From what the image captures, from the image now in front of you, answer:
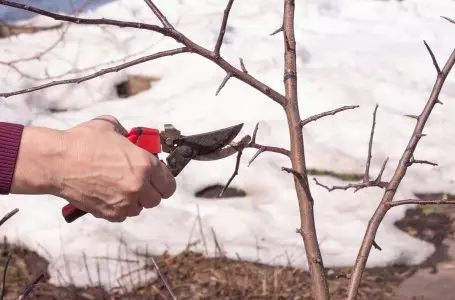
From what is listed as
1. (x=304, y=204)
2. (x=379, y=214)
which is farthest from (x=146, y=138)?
(x=379, y=214)

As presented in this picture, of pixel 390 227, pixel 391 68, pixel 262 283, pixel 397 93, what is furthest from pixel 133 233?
pixel 391 68

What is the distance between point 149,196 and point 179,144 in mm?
229

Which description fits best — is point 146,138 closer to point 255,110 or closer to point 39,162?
point 39,162

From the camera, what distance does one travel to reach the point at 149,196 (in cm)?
152

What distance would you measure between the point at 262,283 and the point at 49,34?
3.69 m

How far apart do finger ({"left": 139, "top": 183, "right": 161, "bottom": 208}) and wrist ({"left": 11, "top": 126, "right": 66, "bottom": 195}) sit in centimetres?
17

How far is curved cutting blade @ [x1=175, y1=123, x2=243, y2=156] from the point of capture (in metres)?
1.68

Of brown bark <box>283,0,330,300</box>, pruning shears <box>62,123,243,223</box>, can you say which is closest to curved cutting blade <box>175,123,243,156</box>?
pruning shears <box>62,123,243,223</box>

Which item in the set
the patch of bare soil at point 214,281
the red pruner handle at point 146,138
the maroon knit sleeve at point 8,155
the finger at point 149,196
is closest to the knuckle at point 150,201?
the finger at point 149,196

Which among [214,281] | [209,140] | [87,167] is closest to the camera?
[87,167]

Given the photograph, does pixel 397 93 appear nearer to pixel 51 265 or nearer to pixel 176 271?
pixel 176 271

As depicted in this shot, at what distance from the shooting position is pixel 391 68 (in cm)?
527

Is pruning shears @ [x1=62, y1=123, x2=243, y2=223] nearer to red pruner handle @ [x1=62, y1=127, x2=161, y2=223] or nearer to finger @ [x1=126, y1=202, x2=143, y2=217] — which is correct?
red pruner handle @ [x1=62, y1=127, x2=161, y2=223]

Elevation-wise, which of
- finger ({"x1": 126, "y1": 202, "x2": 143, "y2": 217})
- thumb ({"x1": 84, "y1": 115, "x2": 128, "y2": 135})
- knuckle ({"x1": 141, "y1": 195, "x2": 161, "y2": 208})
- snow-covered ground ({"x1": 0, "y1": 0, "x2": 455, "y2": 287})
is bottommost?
finger ({"x1": 126, "y1": 202, "x2": 143, "y2": 217})
